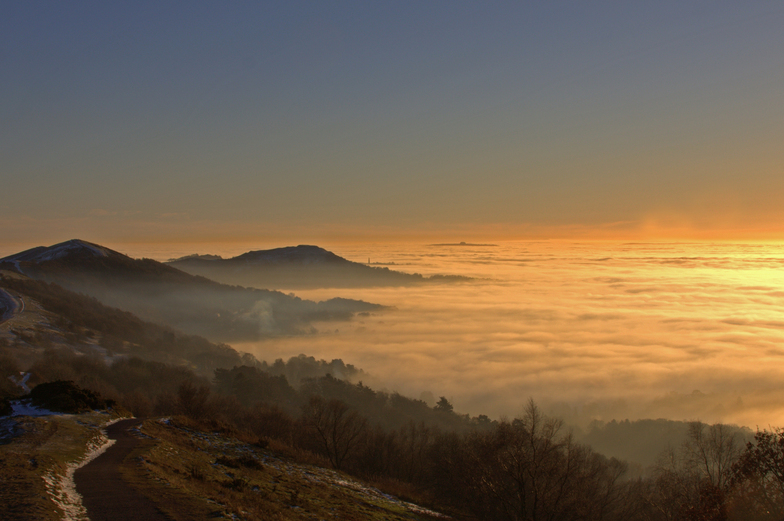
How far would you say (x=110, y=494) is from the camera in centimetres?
1488

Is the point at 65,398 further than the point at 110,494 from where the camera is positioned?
Yes

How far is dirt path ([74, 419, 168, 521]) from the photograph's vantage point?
1328 centimetres

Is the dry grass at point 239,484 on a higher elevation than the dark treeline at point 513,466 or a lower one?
higher

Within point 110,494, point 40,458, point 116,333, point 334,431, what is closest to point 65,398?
point 40,458

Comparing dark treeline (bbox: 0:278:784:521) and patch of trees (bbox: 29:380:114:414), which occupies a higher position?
patch of trees (bbox: 29:380:114:414)

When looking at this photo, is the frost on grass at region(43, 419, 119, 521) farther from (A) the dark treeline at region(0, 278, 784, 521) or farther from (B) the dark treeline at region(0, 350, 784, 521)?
(B) the dark treeline at region(0, 350, 784, 521)

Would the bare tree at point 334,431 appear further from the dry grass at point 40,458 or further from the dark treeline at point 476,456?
the dry grass at point 40,458

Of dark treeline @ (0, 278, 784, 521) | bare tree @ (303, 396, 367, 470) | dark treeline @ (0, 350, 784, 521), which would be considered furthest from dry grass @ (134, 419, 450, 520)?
bare tree @ (303, 396, 367, 470)

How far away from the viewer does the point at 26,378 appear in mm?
58031

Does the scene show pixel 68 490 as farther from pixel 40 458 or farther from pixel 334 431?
pixel 334 431

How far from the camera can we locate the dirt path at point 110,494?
13281 mm

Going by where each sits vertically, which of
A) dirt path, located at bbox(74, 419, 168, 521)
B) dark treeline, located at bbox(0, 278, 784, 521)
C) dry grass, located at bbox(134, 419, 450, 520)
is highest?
dirt path, located at bbox(74, 419, 168, 521)

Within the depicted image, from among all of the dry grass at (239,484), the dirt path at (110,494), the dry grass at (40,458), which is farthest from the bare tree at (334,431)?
the dirt path at (110,494)

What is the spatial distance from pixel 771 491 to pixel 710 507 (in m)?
5.04
